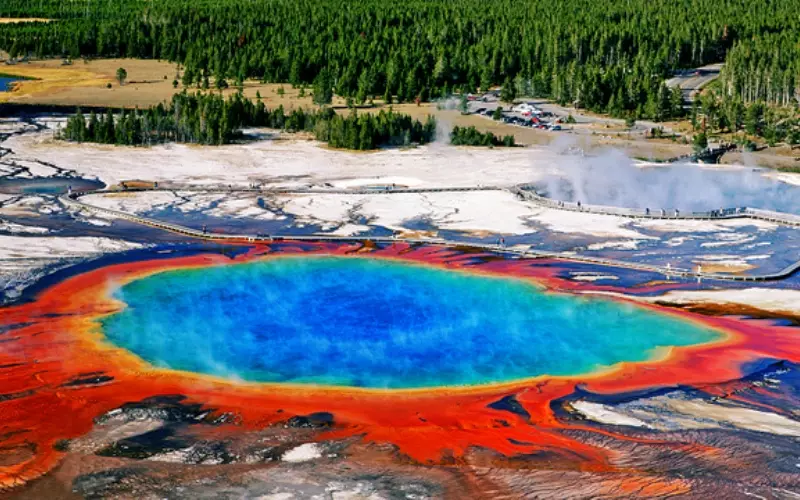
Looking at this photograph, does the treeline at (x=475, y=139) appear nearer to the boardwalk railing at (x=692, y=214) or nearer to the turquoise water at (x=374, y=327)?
the boardwalk railing at (x=692, y=214)

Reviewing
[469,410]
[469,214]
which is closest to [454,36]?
[469,214]

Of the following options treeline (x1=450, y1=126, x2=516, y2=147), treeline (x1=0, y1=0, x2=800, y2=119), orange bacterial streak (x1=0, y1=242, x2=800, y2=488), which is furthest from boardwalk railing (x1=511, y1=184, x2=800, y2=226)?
treeline (x1=0, y1=0, x2=800, y2=119)

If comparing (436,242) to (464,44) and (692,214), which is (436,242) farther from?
(464,44)

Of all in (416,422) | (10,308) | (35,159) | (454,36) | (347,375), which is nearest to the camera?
(416,422)

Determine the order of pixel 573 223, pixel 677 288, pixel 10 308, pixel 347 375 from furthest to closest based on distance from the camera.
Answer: pixel 573 223 < pixel 677 288 < pixel 10 308 < pixel 347 375

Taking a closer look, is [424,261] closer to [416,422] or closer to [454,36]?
[416,422]

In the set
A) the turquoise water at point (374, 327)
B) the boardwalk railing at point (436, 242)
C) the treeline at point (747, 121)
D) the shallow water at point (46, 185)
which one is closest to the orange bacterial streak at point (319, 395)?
the turquoise water at point (374, 327)

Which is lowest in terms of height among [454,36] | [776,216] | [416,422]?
[416,422]
